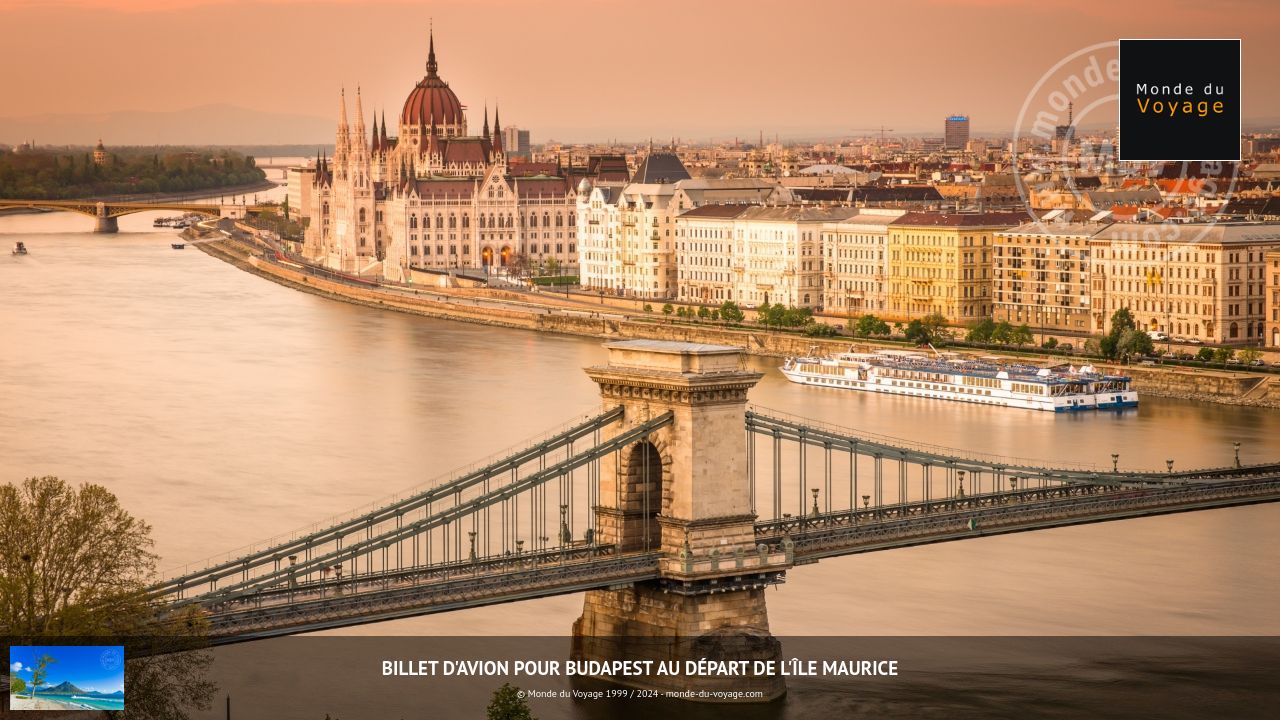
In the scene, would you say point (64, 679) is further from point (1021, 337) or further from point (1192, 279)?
point (1192, 279)

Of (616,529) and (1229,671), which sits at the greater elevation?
(616,529)

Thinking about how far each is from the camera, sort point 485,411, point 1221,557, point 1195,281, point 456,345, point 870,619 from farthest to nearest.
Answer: point 456,345, point 1195,281, point 485,411, point 1221,557, point 870,619

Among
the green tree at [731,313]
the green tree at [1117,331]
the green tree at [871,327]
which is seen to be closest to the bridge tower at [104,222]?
the green tree at [731,313]

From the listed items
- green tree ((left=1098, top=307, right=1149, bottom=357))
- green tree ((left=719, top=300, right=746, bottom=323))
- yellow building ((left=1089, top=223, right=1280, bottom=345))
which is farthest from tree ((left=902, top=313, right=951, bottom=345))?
green tree ((left=719, top=300, right=746, bottom=323))

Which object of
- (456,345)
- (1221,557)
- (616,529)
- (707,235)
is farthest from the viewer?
(707,235)

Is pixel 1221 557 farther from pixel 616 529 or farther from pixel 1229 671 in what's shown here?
pixel 616 529

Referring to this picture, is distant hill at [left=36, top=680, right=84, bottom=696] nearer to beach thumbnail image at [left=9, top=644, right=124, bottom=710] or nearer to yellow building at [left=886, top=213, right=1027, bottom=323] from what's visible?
beach thumbnail image at [left=9, top=644, right=124, bottom=710]

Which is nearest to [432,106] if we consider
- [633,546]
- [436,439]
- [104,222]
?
[104,222]

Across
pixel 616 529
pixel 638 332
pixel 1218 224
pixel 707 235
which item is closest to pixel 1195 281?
pixel 1218 224
